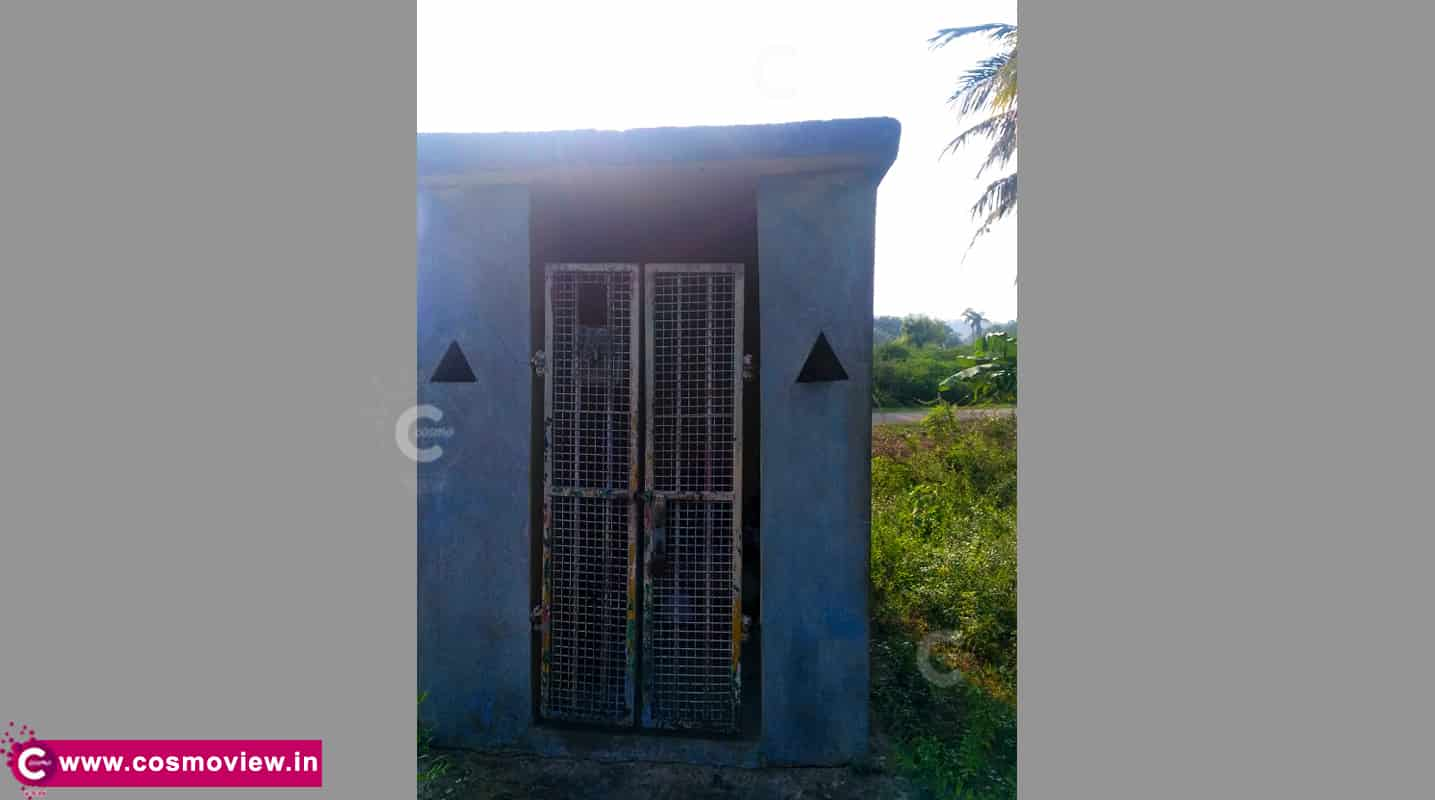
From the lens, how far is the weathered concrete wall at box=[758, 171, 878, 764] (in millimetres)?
3297

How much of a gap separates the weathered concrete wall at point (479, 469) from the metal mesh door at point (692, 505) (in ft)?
2.07

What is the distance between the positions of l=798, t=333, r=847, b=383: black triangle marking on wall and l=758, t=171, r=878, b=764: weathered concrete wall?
1.3 inches

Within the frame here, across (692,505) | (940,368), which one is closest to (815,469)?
(692,505)

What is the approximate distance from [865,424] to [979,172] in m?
10.1

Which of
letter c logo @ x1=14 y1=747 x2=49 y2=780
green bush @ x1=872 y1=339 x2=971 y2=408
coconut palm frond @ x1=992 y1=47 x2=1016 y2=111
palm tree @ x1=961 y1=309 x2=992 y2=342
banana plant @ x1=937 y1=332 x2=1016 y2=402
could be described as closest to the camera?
letter c logo @ x1=14 y1=747 x2=49 y2=780

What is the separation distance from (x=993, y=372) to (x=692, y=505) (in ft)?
33.2

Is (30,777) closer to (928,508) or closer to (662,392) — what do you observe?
(662,392)

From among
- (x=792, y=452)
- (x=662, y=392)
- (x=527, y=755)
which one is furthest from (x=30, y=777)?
(x=792, y=452)

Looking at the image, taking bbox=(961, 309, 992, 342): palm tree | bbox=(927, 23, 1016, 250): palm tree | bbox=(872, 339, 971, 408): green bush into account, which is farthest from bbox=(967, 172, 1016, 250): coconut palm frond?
bbox=(961, 309, 992, 342): palm tree

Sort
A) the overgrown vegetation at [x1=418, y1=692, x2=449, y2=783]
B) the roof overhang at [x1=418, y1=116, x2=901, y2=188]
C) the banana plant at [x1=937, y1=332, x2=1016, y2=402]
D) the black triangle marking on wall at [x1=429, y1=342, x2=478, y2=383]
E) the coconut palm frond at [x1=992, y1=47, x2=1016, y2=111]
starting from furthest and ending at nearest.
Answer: the banana plant at [x1=937, y1=332, x2=1016, y2=402]
the coconut palm frond at [x1=992, y1=47, x2=1016, y2=111]
the black triangle marking on wall at [x1=429, y1=342, x2=478, y2=383]
the overgrown vegetation at [x1=418, y1=692, x2=449, y2=783]
the roof overhang at [x1=418, y1=116, x2=901, y2=188]

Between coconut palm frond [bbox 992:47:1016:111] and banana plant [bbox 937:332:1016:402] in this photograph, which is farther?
banana plant [bbox 937:332:1016:402]

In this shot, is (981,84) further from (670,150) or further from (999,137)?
(670,150)

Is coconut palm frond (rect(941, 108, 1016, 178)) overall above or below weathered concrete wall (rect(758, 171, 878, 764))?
above

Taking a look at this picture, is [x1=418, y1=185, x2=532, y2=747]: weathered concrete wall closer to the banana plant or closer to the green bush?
the banana plant
